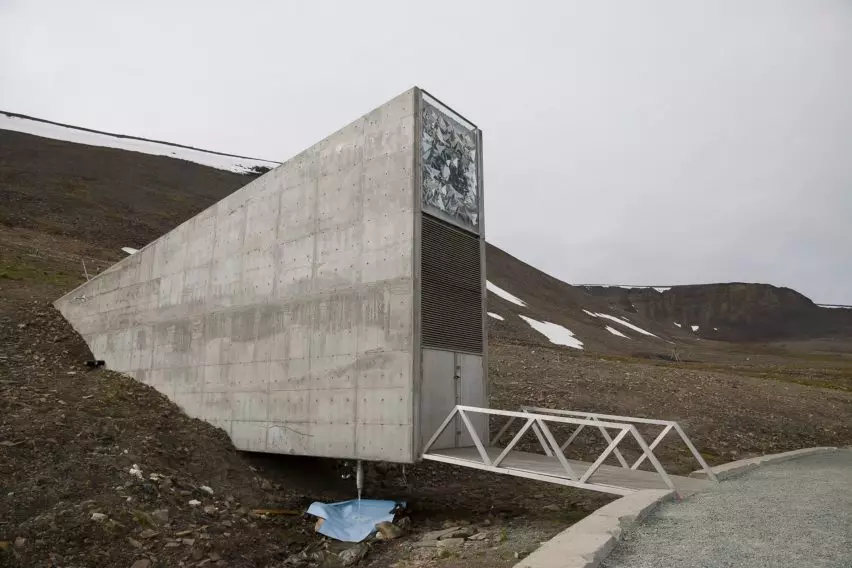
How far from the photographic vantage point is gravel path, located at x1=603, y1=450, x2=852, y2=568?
4637 mm

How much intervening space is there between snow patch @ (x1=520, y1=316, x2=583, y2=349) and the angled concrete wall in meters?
33.0

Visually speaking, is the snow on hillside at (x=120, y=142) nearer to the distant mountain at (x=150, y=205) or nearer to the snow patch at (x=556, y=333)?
the distant mountain at (x=150, y=205)

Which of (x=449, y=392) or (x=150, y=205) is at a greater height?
(x=150, y=205)

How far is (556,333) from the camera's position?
46219 mm

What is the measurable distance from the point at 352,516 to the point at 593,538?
16.5 feet

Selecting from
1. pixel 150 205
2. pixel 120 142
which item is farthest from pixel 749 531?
pixel 120 142

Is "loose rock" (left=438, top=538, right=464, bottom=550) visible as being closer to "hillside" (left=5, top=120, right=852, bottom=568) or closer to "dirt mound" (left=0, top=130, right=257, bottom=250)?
"hillside" (left=5, top=120, right=852, bottom=568)

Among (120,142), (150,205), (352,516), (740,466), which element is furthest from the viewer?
(120,142)

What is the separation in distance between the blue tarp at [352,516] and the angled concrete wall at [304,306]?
0.82 meters

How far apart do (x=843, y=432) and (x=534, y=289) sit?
48376mm

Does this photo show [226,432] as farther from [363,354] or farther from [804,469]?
[804,469]

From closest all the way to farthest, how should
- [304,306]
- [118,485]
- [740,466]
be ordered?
[118,485]
[740,466]
[304,306]

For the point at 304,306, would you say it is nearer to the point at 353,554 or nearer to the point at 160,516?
the point at 160,516

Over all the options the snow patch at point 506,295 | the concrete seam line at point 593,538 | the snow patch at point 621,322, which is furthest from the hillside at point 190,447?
the snow patch at point 621,322
